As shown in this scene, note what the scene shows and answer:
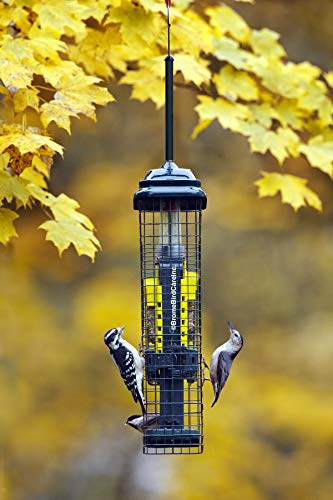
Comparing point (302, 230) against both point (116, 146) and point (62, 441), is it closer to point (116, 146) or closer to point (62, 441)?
point (116, 146)

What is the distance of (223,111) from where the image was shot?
4512 mm

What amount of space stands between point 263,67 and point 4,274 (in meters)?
1.87

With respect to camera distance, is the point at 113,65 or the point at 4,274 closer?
the point at 113,65

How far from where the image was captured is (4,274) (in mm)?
5461

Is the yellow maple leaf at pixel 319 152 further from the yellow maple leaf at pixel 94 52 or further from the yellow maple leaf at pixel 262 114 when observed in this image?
the yellow maple leaf at pixel 94 52

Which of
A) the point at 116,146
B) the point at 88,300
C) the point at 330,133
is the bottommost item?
the point at 88,300

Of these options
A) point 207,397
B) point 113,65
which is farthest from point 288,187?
point 207,397

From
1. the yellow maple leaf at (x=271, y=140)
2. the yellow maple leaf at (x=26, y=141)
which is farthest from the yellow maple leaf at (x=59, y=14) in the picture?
the yellow maple leaf at (x=271, y=140)

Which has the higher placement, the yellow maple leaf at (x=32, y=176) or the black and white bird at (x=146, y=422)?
the yellow maple leaf at (x=32, y=176)

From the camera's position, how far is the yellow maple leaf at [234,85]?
454cm

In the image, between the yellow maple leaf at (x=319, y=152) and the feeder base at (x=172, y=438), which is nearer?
the feeder base at (x=172, y=438)

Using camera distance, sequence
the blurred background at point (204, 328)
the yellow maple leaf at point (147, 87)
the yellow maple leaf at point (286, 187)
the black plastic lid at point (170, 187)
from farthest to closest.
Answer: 1. the blurred background at point (204, 328)
2. the yellow maple leaf at point (286, 187)
3. the yellow maple leaf at point (147, 87)
4. the black plastic lid at point (170, 187)

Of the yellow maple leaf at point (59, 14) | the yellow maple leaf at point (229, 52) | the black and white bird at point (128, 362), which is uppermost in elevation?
the yellow maple leaf at point (229, 52)

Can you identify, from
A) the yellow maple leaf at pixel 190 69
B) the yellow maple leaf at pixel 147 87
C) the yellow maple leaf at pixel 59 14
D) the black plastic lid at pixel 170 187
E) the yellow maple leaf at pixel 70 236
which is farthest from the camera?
the yellow maple leaf at pixel 147 87
